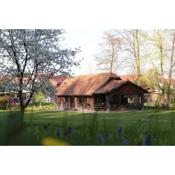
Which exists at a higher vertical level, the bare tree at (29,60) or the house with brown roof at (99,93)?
the bare tree at (29,60)

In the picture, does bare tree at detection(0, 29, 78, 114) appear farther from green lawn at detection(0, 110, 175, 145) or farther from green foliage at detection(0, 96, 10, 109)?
green lawn at detection(0, 110, 175, 145)

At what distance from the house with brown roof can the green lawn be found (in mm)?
184

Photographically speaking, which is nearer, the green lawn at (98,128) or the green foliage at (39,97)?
the green lawn at (98,128)

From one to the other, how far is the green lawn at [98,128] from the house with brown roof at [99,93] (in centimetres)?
18

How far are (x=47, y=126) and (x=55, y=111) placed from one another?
0.41 m

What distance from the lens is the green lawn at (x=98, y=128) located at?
6.65 m

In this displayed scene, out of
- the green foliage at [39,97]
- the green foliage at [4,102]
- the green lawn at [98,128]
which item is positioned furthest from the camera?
the green foliage at [39,97]

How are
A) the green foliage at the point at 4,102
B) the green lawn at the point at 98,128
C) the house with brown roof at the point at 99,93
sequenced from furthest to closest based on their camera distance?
1. the house with brown roof at the point at 99,93
2. the green foliage at the point at 4,102
3. the green lawn at the point at 98,128

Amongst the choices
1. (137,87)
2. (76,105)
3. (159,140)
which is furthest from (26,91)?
(159,140)

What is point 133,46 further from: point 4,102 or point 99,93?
point 4,102

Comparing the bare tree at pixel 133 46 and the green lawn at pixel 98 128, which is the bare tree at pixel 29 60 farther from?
the bare tree at pixel 133 46

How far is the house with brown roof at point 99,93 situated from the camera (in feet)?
24.3

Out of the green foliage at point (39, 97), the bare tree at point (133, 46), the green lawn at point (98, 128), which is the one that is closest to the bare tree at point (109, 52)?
the bare tree at point (133, 46)

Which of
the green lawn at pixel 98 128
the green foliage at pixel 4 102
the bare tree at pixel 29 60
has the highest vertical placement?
the bare tree at pixel 29 60
